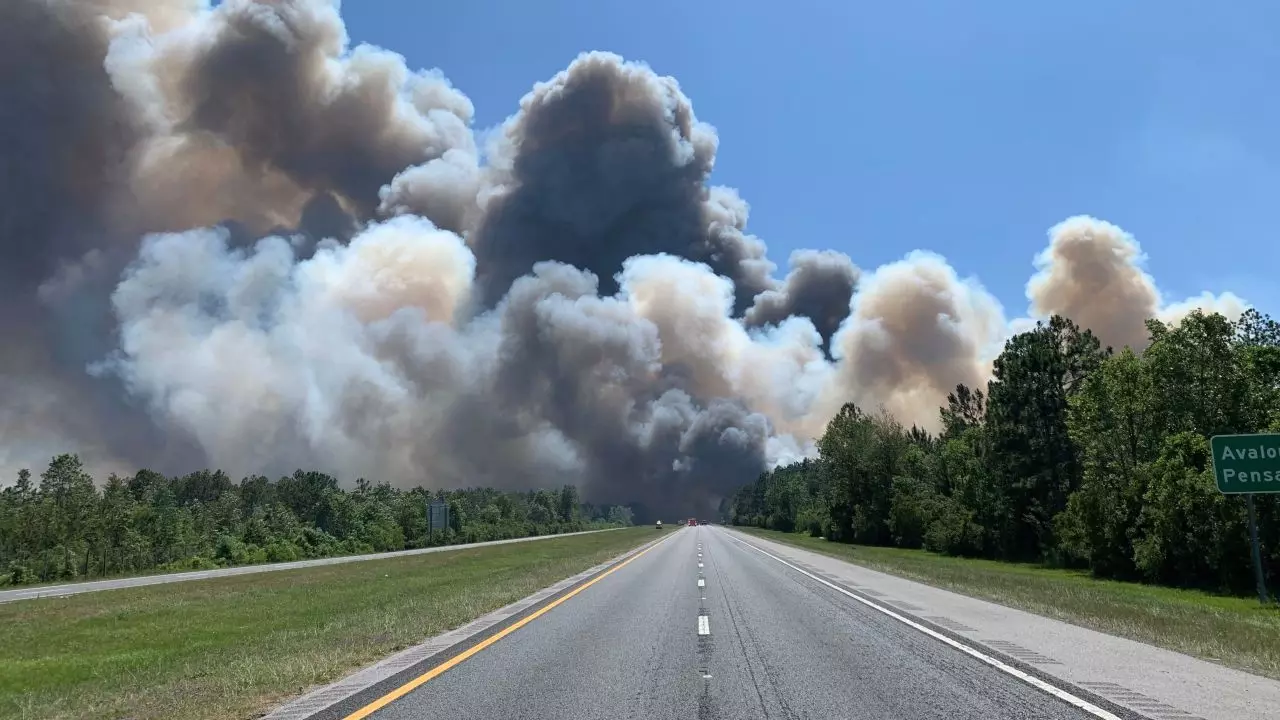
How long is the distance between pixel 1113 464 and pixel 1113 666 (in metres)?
36.4

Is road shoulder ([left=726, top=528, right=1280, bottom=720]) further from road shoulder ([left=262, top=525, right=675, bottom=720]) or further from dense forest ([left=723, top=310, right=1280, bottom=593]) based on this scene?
dense forest ([left=723, top=310, right=1280, bottom=593])

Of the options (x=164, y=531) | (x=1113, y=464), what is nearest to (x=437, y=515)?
(x=164, y=531)

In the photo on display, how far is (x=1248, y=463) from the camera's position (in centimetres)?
2052

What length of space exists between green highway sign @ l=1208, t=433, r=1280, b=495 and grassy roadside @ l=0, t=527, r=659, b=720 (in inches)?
798

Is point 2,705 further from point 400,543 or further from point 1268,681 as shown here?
point 400,543

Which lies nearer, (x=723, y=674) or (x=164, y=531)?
(x=723, y=674)

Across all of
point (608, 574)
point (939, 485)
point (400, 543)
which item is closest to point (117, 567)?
point (400, 543)

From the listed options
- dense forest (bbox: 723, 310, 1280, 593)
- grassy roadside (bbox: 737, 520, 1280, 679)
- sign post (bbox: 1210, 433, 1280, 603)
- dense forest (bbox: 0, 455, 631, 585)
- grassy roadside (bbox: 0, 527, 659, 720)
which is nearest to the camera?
grassy roadside (bbox: 0, 527, 659, 720)

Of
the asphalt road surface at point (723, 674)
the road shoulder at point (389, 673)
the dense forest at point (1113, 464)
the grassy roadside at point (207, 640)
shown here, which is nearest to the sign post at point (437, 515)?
the dense forest at point (1113, 464)

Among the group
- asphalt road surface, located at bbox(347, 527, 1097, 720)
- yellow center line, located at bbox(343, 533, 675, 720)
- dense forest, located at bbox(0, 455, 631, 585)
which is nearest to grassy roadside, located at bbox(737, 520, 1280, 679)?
asphalt road surface, located at bbox(347, 527, 1097, 720)

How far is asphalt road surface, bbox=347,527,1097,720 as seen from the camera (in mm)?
7195

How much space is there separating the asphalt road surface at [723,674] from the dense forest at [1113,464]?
24.0 meters

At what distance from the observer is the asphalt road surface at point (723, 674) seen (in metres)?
7.20

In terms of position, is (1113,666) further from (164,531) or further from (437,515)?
(437,515)
